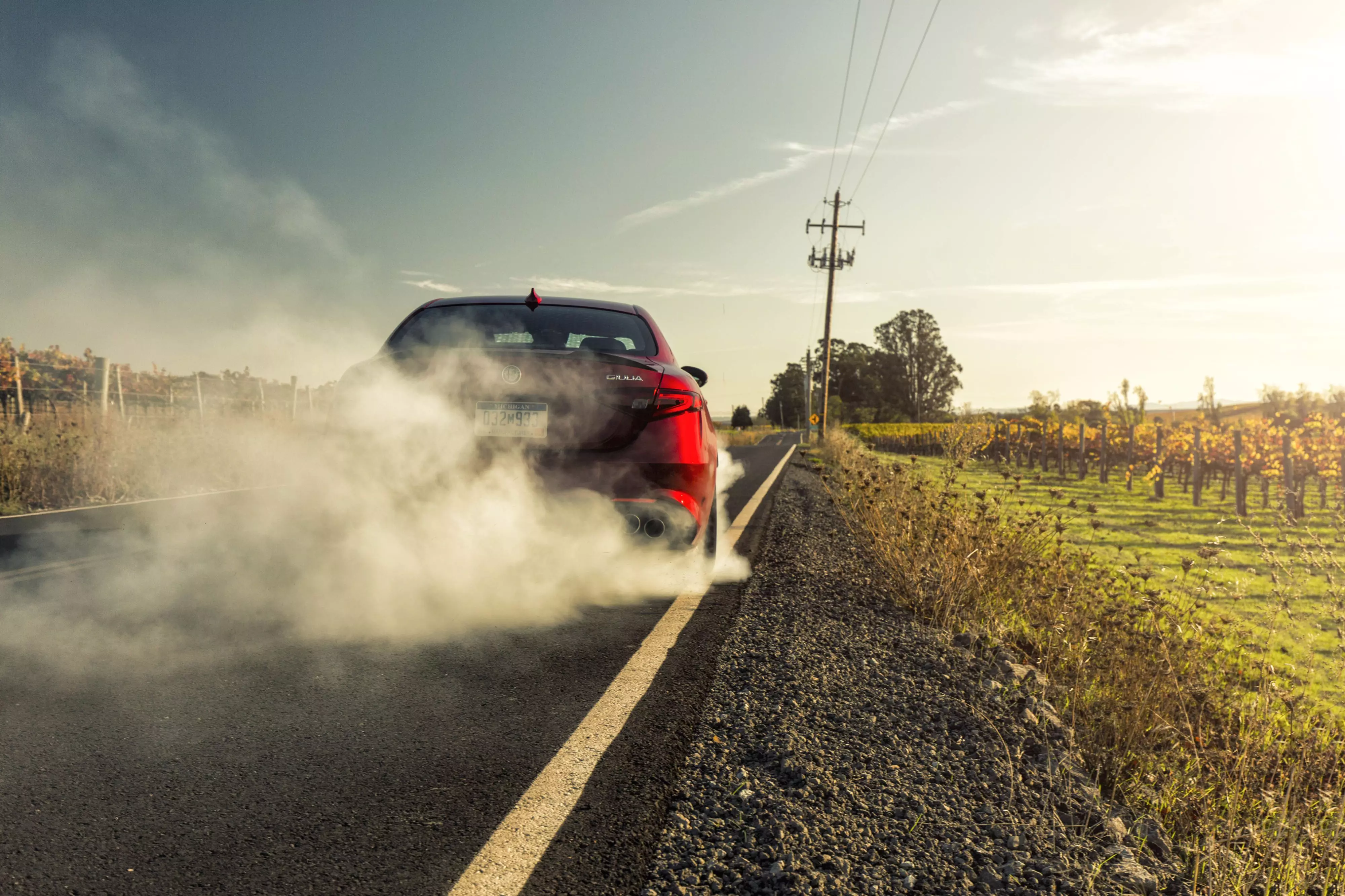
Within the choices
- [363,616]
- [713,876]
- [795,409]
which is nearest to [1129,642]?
[713,876]

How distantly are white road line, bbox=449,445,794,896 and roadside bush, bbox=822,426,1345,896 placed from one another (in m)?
1.60

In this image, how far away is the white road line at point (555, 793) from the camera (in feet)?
5.71

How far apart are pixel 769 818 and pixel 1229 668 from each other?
190 inches

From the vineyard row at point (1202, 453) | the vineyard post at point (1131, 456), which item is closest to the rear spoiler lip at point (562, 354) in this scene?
the vineyard row at point (1202, 453)

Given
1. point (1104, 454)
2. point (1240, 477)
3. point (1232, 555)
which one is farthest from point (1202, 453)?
point (1232, 555)

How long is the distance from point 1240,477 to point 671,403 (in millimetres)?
15613

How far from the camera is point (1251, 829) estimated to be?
2.25 meters

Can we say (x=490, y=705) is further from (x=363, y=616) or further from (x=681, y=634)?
(x=363, y=616)

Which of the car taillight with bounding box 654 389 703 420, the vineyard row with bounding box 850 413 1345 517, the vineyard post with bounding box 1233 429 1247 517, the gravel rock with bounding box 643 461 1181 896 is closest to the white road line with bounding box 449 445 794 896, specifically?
the gravel rock with bounding box 643 461 1181 896

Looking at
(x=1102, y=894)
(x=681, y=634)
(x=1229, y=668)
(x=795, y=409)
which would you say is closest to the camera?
(x=1102, y=894)

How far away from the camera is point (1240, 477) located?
Answer: 15109 mm

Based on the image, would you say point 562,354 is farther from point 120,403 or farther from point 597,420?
point 120,403

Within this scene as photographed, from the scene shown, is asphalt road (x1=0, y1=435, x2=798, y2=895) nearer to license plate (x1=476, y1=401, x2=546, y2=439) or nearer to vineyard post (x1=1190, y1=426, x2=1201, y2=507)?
license plate (x1=476, y1=401, x2=546, y2=439)

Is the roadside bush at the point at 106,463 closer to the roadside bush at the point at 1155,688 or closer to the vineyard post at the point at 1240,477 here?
the roadside bush at the point at 1155,688
